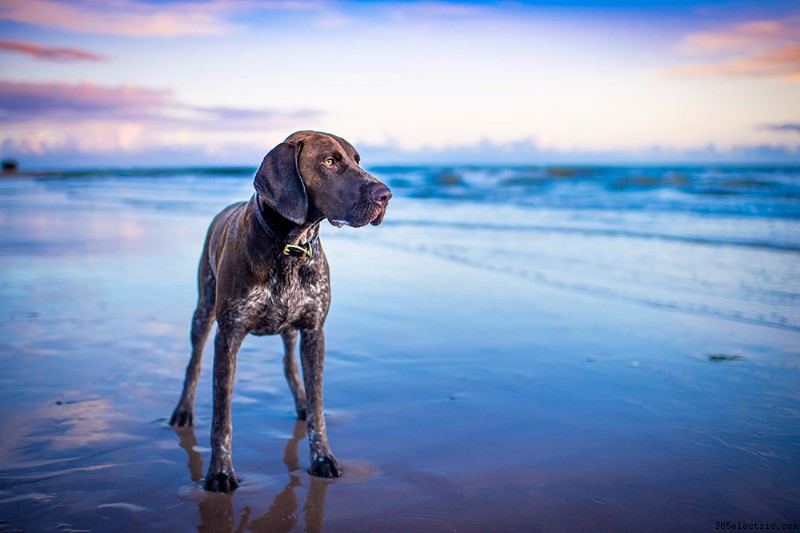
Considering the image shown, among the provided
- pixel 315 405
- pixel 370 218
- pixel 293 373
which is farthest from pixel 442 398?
pixel 370 218

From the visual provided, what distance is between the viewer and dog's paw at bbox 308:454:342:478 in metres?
3.80

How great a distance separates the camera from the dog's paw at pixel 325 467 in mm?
3799

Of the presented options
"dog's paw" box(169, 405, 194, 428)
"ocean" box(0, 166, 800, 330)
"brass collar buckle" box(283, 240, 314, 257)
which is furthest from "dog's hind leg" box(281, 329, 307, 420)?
"ocean" box(0, 166, 800, 330)

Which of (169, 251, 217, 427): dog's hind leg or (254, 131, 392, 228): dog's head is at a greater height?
(254, 131, 392, 228): dog's head

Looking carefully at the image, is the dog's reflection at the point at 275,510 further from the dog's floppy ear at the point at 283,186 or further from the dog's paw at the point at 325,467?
the dog's floppy ear at the point at 283,186

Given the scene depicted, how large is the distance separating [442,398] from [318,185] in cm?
237

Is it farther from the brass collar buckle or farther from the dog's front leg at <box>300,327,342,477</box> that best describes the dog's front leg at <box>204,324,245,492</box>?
the brass collar buckle

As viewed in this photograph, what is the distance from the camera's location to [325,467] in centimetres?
381

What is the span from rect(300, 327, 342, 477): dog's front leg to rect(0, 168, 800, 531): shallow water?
0.40 feet

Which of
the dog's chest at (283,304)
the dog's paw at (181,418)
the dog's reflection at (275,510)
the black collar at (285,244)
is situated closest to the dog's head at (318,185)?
the black collar at (285,244)

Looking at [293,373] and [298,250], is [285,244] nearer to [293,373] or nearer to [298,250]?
[298,250]

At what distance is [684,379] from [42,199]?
25913 millimetres

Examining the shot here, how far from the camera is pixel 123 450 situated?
4.11 m

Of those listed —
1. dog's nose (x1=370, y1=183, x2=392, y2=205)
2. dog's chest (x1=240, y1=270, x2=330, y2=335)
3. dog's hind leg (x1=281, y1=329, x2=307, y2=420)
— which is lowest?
dog's hind leg (x1=281, y1=329, x2=307, y2=420)
